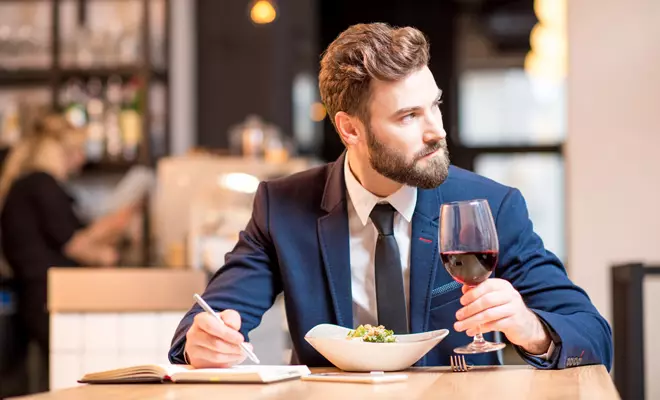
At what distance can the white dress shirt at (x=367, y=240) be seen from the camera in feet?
6.89

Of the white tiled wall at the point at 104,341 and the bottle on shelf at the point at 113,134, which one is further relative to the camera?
the bottle on shelf at the point at 113,134

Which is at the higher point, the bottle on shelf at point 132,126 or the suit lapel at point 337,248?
the bottle on shelf at point 132,126

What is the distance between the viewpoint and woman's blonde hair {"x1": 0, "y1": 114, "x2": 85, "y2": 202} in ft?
17.4

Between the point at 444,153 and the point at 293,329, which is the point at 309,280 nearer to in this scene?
the point at 293,329

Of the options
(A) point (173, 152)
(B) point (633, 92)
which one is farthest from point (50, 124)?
(B) point (633, 92)

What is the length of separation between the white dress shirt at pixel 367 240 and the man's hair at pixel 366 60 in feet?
0.54

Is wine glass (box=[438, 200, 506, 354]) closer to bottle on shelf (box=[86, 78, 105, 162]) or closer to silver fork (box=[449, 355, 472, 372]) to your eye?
silver fork (box=[449, 355, 472, 372])

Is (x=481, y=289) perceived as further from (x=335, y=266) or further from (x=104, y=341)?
(x=104, y=341)

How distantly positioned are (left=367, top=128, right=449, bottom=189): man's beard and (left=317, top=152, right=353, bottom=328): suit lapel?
0.16 meters

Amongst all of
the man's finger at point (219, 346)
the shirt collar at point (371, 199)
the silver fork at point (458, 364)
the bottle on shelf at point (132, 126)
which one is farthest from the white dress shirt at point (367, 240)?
the bottle on shelf at point (132, 126)

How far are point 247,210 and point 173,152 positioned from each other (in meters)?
1.99

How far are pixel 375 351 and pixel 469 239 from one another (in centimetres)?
25

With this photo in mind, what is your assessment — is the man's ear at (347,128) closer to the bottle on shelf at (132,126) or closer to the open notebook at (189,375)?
the open notebook at (189,375)

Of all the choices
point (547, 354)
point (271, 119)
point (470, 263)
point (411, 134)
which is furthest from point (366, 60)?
point (271, 119)
